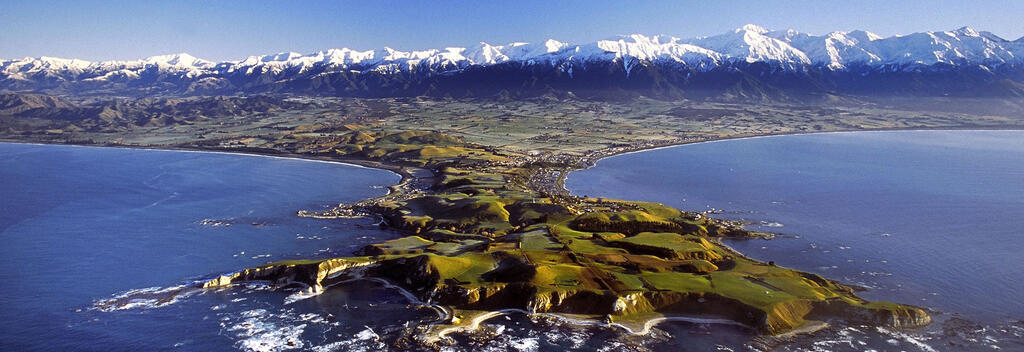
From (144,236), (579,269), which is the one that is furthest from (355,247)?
(144,236)

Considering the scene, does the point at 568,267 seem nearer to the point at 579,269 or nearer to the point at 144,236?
the point at 579,269

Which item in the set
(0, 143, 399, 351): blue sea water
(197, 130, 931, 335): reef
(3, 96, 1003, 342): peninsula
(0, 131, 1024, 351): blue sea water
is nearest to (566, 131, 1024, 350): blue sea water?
(0, 131, 1024, 351): blue sea water

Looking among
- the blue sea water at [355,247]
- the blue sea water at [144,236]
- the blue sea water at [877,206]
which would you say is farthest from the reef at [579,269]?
the blue sea water at [144,236]

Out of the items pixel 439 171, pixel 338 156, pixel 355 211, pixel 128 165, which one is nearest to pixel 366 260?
pixel 355 211

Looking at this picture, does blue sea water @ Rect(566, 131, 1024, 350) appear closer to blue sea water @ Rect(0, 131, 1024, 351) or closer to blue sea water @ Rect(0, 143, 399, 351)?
blue sea water @ Rect(0, 131, 1024, 351)

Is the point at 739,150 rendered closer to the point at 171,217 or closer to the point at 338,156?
the point at 338,156

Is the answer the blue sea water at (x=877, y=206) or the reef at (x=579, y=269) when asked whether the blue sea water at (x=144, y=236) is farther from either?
the blue sea water at (x=877, y=206)
